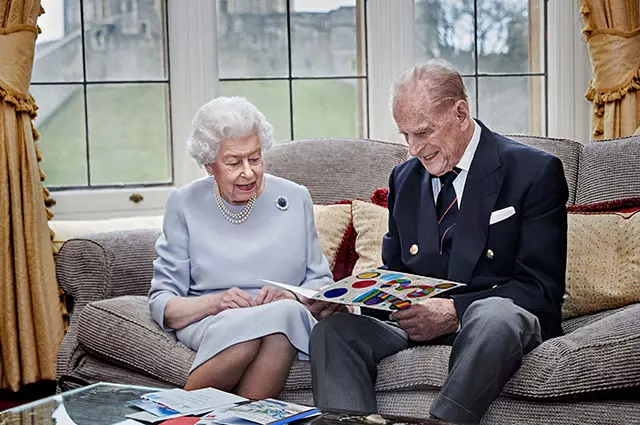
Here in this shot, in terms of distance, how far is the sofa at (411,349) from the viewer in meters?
2.02

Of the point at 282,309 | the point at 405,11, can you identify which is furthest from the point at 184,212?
the point at 405,11

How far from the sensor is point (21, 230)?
331 cm

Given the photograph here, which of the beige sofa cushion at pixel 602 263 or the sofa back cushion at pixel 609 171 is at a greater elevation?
the sofa back cushion at pixel 609 171

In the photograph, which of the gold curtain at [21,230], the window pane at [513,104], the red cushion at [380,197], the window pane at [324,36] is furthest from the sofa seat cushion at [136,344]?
the window pane at [513,104]

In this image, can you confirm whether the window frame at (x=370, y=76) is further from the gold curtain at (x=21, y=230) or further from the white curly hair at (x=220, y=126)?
the white curly hair at (x=220, y=126)

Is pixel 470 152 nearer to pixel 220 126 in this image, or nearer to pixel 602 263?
pixel 602 263

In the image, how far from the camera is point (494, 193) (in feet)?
7.32

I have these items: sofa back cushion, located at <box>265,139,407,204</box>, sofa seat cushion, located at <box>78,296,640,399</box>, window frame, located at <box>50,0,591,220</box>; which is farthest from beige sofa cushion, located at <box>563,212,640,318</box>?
window frame, located at <box>50,0,591,220</box>

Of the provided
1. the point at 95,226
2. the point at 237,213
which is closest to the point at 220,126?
the point at 237,213

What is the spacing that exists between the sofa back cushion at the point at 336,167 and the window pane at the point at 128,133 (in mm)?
A: 835

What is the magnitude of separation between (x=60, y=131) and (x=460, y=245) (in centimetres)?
207

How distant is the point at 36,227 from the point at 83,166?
0.46m

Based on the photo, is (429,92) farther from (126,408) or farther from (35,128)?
(35,128)

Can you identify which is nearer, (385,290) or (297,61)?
(385,290)
